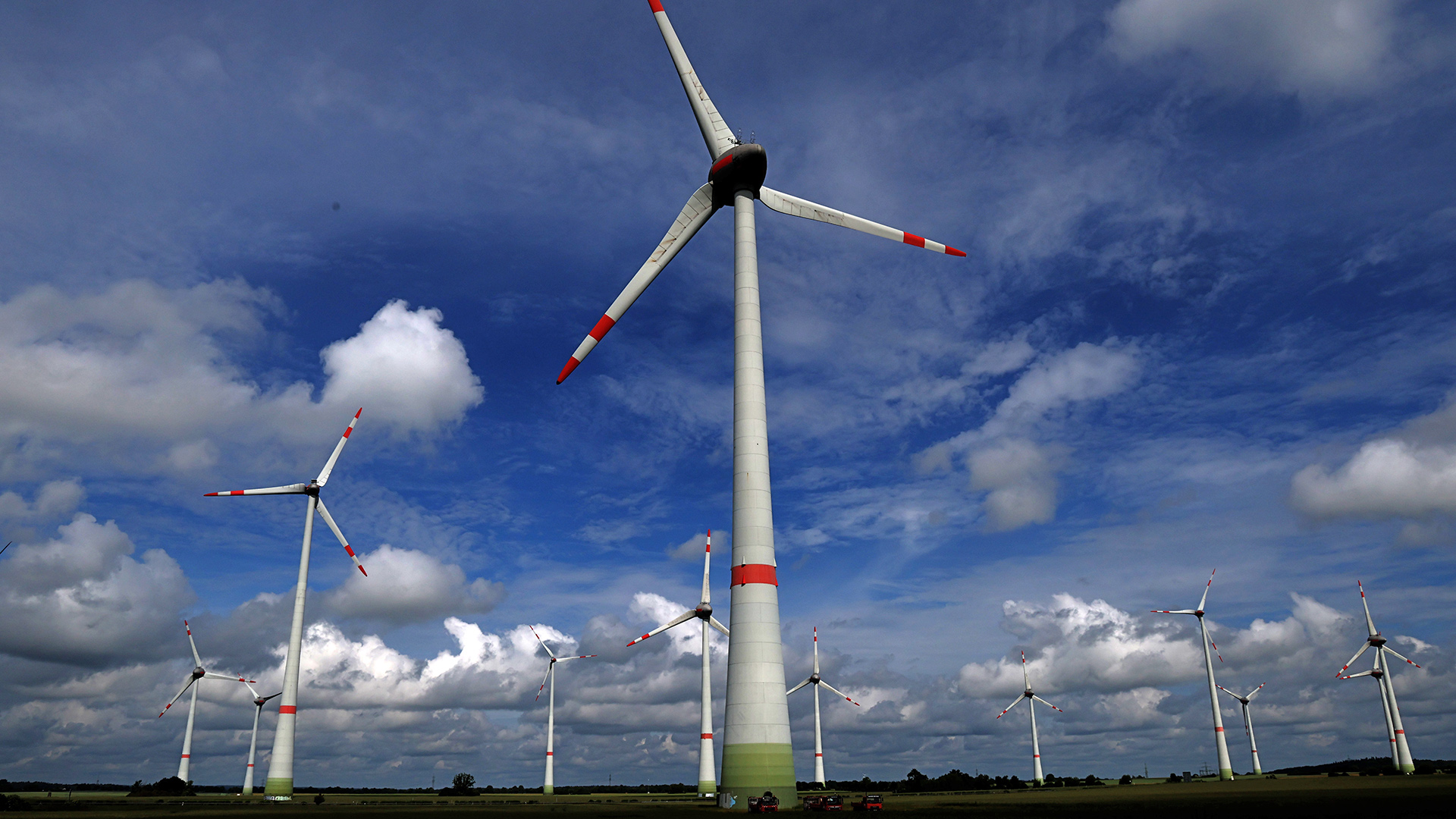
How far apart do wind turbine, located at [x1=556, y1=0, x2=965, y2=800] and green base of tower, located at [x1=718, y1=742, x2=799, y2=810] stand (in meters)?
0.06

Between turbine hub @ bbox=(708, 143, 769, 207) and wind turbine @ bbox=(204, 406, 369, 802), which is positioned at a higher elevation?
turbine hub @ bbox=(708, 143, 769, 207)

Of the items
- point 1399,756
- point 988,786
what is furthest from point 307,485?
point 1399,756

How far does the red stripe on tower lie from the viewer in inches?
2398

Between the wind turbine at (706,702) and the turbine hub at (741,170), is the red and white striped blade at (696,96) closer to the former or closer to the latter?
the turbine hub at (741,170)

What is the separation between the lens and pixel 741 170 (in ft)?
242

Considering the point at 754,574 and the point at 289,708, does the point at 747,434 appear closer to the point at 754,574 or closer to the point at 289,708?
the point at 754,574

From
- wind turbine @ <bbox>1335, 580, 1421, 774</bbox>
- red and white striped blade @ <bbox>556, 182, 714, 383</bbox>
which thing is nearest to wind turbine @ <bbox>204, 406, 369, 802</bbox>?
red and white striped blade @ <bbox>556, 182, 714, 383</bbox>

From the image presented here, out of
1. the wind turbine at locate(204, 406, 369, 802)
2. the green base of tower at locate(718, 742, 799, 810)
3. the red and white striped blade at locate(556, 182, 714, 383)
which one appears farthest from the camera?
the wind turbine at locate(204, 406, 369, 802)

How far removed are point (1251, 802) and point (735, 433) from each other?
7002 centimetres

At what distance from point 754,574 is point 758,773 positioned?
44.4 feet

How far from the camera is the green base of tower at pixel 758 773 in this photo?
58.5 metres

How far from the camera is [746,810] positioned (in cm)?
5788

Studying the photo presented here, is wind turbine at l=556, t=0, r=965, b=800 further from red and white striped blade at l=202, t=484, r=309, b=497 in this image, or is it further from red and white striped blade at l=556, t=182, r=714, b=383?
Answer: red and white striped blade at l=202, t=484, r=309, b=497

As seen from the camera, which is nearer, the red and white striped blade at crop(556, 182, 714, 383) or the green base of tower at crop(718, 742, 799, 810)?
the green base of tower at crop(718, 742, 799, 810)
